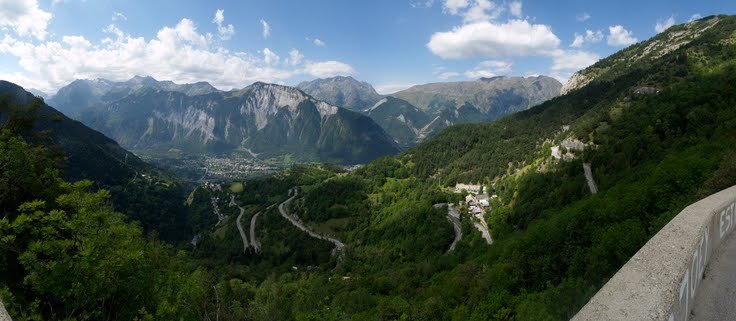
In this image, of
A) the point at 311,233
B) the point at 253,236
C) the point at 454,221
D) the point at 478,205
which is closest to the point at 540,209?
the point at 454,221

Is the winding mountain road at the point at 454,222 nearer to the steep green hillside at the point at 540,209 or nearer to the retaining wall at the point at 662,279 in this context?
the steep green hillside at the point at 540,209

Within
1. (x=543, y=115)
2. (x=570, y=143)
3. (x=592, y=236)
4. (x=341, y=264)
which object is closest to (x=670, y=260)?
(x=592, y=236)

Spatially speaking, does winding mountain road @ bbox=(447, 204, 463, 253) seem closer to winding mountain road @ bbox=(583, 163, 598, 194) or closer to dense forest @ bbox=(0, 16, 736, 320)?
dense forest @ bbox=(0, 16, 736, 320)

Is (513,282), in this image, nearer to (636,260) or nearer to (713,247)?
(713,247)

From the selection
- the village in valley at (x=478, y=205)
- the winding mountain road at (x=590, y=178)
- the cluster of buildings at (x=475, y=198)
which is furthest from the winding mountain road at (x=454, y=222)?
the winding mountain road at (x=590, y=178)

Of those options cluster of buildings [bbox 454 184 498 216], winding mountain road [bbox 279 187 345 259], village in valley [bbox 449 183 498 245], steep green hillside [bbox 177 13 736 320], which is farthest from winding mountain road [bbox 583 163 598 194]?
winding mountain road [bbox 279 187 345 259]
